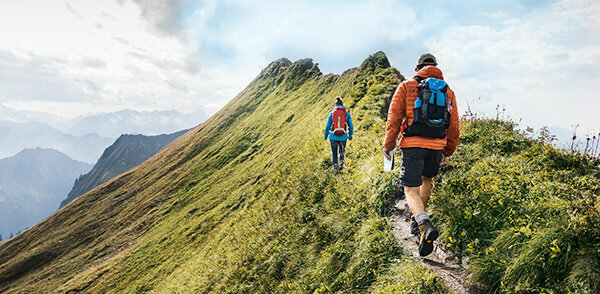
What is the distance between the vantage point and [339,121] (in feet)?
39.1

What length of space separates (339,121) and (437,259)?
7297 mm

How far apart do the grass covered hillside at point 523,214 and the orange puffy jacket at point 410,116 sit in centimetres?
143

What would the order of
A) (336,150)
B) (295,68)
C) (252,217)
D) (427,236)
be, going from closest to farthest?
(427,236)
(336,150)
(252,217)
(295,68)

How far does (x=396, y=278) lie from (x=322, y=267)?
7.39 feet

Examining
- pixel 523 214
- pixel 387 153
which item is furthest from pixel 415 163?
pixel 523 214

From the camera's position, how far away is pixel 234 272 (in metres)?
10.7

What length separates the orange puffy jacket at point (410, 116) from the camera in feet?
17.7

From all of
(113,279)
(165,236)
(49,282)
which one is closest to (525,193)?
(165,236)

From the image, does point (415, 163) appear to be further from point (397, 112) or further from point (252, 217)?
point (252, 217)

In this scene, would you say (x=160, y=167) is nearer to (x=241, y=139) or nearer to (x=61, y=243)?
(x=61, y=243)

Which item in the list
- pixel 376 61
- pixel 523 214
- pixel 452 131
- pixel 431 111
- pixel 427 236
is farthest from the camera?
pixel 376 61

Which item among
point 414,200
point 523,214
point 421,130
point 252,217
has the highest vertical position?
point 421,130

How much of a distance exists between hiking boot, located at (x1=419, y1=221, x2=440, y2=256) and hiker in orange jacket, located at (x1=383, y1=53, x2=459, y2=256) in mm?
21

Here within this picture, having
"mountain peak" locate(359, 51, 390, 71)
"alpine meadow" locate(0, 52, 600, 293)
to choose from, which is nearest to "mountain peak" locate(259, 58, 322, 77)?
"mountain peak" locate(359, 51, 390, 71)
